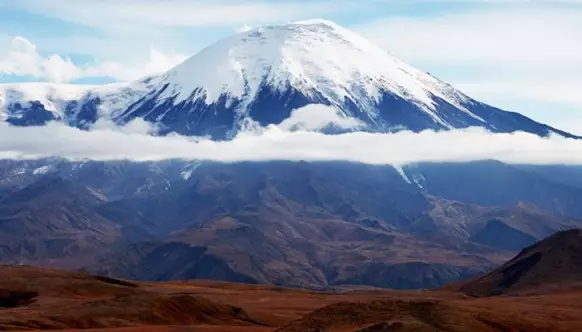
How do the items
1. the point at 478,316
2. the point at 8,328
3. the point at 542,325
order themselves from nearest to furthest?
the point at 478,316 < the point at 542,325 < the point at 8,328

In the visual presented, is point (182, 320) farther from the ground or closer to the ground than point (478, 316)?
closer to the ground

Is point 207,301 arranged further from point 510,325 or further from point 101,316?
point 510,325

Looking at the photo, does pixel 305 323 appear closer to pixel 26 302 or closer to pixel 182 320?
pixel 182 320

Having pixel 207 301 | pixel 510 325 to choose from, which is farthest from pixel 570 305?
pixel 510 325

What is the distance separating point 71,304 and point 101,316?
14038 mm

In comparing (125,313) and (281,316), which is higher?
(125,313)

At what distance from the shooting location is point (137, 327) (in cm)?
15725

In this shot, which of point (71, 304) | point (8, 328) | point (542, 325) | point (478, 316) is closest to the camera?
point (478, 316)

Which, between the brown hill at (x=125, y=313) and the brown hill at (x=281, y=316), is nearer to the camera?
the brown hill at (x=281, y=316)

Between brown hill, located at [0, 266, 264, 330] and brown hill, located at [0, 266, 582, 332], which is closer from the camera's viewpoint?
brown hill, located at [0, 266, 582, 332]

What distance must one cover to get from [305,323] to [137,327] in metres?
48.3

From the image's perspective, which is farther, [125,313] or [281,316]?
[281,316]

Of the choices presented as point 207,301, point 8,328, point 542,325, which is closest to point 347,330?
point 542,325

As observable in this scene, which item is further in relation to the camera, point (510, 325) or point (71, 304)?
point (71, 304)
